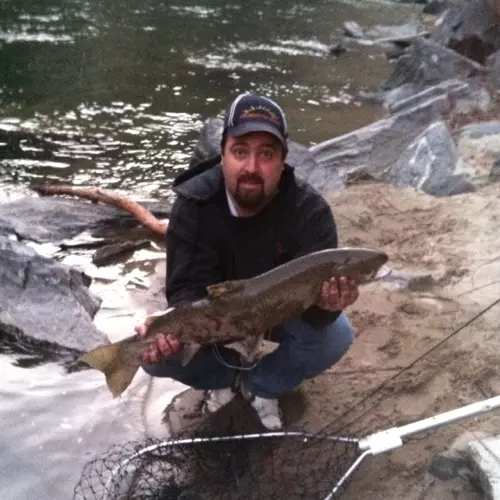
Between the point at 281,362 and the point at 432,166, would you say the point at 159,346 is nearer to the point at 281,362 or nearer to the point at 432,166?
the point at 281,362

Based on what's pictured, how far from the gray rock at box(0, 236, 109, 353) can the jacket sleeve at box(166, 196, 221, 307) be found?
1472 mm

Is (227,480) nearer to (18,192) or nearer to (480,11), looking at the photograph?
(18,192)

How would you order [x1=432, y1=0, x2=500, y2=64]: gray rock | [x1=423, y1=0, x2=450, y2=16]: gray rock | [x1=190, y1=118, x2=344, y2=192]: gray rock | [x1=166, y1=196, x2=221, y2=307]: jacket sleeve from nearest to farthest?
[x1=166, y1=196, x2=221, y2=307]: jacket sleeve, [x1=190, y1=118, x2=344, y2=192]: gray rock, [x1=432, y1=0, x2=500, y2=64]: gray rock, [x1=423, y1=0, x2=450, y2=16]: gray rock

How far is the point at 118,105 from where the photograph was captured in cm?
1263

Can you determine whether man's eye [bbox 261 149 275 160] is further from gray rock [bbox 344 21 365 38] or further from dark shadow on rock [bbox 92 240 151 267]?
gray rock [bbox 344 21 365 38]

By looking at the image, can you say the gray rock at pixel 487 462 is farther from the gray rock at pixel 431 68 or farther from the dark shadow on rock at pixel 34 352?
the gray rock at pixel 431 68

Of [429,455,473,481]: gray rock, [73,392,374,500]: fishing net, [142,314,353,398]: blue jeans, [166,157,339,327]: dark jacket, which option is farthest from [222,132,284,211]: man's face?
[429,455,473,481]: gray rock

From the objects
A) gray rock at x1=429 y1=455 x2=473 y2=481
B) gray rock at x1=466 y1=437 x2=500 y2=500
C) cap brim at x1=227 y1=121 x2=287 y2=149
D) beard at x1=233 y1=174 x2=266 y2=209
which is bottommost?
gray rock at x1=429 y1=455 x2=473 y2=481

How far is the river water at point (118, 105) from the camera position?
4.12 m

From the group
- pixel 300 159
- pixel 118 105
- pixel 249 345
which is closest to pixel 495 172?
pixel 300 159

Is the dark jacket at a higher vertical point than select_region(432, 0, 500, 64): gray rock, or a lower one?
lower

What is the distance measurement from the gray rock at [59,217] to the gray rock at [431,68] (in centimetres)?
822

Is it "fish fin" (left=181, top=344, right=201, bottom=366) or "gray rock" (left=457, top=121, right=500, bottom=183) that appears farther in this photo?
"gray rock" (left=457, top=121, right=500, bottom=183)

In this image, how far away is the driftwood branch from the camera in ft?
23.7
